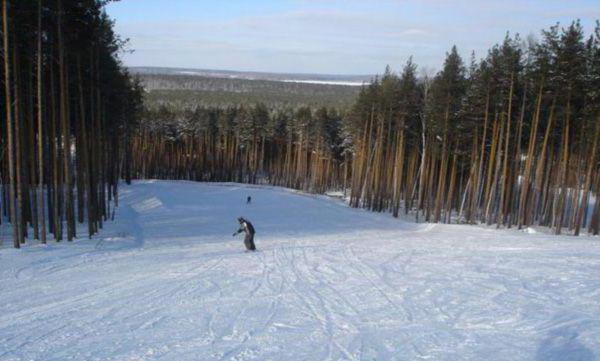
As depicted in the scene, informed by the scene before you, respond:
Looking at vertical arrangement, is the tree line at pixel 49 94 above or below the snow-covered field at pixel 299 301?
above

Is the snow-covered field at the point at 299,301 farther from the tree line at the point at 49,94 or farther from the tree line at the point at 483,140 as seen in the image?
the tree line at the point at 483,140

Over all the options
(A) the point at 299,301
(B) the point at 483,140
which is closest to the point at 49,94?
(A) the point at 299,301

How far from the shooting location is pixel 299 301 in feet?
34.6

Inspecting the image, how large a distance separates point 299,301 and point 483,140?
24.2 m

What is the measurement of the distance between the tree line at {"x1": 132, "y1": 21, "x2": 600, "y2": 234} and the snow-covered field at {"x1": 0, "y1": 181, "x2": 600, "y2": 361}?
10409 millimetres

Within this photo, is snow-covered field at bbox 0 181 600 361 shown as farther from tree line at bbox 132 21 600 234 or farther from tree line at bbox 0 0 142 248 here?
tree line at bbox 132 21 600 234

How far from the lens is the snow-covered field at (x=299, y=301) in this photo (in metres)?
7.50

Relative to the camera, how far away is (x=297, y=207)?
43062 millimetres

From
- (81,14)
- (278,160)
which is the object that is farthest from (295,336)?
(278,160)

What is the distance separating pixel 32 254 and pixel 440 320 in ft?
40.5

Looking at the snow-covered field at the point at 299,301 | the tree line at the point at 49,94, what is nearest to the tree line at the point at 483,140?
the snow-covered field at the point at 299,301

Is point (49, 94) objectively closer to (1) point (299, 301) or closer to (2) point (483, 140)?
(1) point (299, 301)

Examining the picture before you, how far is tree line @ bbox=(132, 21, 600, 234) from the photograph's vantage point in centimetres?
2761

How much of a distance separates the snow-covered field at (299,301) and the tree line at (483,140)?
10.4m
